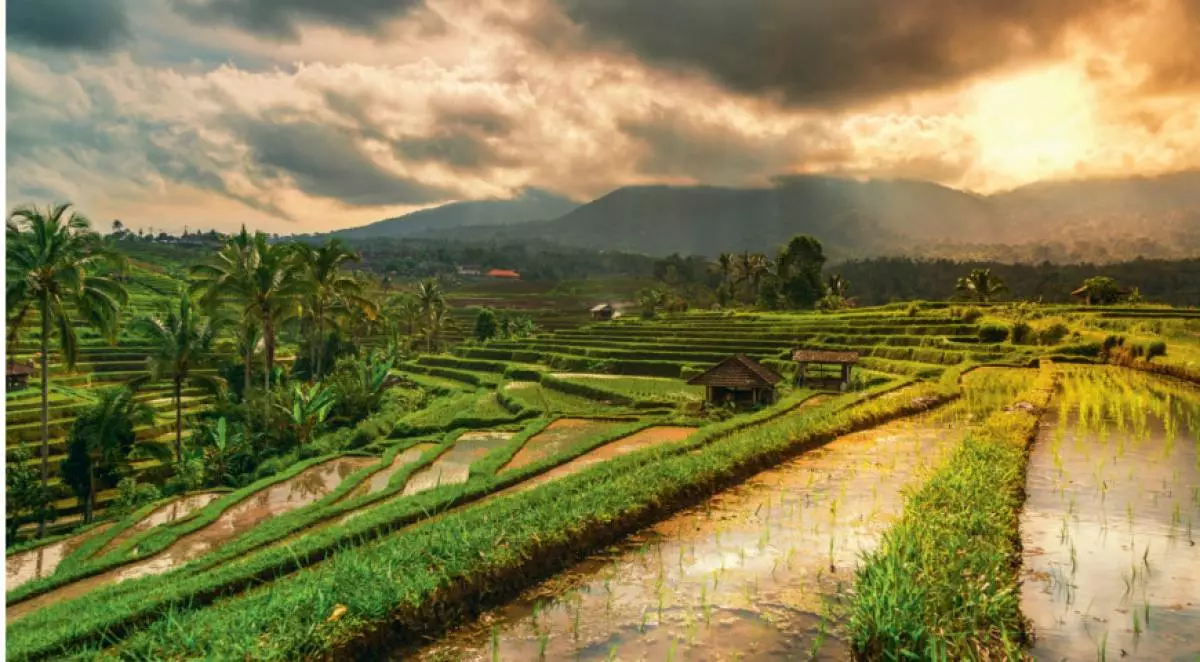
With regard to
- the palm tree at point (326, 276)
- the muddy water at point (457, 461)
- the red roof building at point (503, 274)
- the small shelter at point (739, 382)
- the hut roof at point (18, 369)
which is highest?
the red roof building at point (503, 274)

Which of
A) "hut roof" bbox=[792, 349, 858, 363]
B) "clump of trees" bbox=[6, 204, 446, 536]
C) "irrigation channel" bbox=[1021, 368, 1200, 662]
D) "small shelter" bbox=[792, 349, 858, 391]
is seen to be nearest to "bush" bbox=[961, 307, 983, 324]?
"small shelter" bbox=[792, 349, 858, 391]

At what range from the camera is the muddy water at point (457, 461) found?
10.3m

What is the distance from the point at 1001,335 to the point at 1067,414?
12043mm

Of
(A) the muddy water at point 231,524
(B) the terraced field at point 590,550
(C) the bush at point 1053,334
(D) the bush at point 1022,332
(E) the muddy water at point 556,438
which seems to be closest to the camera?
(B) the terraced field at point 590,550

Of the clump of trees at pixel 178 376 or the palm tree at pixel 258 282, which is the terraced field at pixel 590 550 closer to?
the clump of trees at pixel 178 376

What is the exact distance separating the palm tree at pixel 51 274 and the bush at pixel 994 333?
23.3 m

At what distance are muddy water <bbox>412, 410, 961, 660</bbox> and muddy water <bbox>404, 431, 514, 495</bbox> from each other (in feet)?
12.9

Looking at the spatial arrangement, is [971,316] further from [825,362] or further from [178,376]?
[178,376]

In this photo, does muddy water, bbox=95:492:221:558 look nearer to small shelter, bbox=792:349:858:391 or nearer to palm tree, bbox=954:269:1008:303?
small shelter, bbox=792:349:858:391

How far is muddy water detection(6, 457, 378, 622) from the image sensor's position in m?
7.69

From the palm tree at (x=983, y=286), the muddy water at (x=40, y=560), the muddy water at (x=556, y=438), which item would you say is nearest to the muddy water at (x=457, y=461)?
the muddy water at (x=556, y=438)

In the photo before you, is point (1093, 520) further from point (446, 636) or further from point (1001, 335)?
point (1001, 335)

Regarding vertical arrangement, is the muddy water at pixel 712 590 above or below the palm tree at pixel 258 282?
below

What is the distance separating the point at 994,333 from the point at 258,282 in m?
21.3
